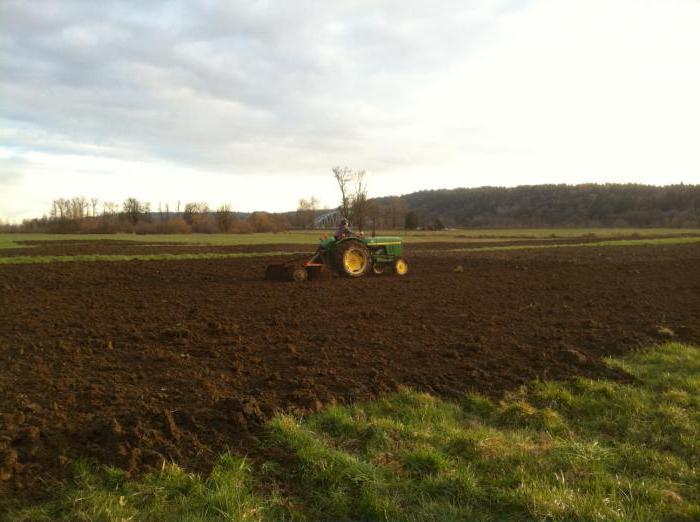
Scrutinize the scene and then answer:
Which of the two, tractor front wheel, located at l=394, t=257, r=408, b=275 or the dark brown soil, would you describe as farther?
tractor front wheel, located at l=394, t=257, r=408, b=275

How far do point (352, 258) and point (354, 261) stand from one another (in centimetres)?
14

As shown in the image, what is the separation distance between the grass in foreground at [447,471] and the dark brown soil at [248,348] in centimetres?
41

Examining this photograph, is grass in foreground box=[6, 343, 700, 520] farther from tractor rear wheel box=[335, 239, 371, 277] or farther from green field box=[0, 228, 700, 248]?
green field box=[0, 228, 700, 248]

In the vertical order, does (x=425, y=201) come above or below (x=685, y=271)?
above

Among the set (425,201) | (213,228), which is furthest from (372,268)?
(425,201)

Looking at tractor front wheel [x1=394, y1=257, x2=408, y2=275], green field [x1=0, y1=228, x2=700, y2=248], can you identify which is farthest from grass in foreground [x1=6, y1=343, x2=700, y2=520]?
green field [x1=0, y1=228, x2=700, y2=248]

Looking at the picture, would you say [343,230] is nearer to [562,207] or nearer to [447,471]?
[447,471]

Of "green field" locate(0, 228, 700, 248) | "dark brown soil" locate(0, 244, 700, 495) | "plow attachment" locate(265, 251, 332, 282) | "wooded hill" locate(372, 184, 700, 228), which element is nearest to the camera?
"dark brown soil" locate(0, 244, 700, 495)

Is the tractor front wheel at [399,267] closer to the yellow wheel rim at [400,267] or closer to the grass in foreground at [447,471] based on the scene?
the yellow wheel rim at [400,267]

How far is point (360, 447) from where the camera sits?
14.4 feet

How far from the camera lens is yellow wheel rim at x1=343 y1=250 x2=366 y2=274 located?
15.9 m

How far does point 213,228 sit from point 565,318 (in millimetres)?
72192

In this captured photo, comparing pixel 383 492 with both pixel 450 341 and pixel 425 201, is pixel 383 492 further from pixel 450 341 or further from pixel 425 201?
pixel 425 201

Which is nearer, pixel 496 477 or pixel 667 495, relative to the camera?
pixel 667 495
